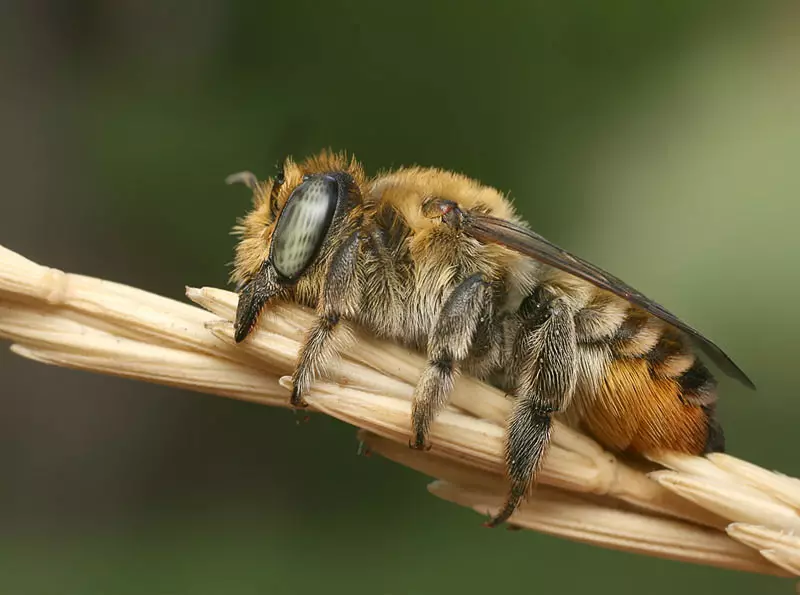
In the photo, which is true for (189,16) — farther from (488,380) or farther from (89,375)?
(488,380)

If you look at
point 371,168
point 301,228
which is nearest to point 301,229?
point 301,228

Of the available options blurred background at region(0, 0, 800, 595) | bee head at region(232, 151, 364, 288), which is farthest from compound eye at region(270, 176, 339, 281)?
blurred background at region(0, 0, 800, 595)

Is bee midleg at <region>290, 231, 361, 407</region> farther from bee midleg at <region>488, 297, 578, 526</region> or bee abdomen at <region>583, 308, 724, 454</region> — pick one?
bee abdomen at <region>583, 308, 724, 454</region>

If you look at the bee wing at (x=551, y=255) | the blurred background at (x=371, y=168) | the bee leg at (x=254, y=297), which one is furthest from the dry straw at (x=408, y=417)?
the blurred background at (x=371, y=168)

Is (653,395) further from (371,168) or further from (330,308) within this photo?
(371,168)

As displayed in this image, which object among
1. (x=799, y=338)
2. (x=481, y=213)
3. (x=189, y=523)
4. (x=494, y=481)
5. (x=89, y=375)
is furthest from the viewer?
(x=89, y=375)

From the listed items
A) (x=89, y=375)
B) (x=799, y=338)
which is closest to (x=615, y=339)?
(x=799, y=338)

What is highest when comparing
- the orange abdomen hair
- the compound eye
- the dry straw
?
the compound eye

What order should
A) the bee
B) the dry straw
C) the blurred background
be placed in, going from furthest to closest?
the blurred background < the bee < the dry straw
